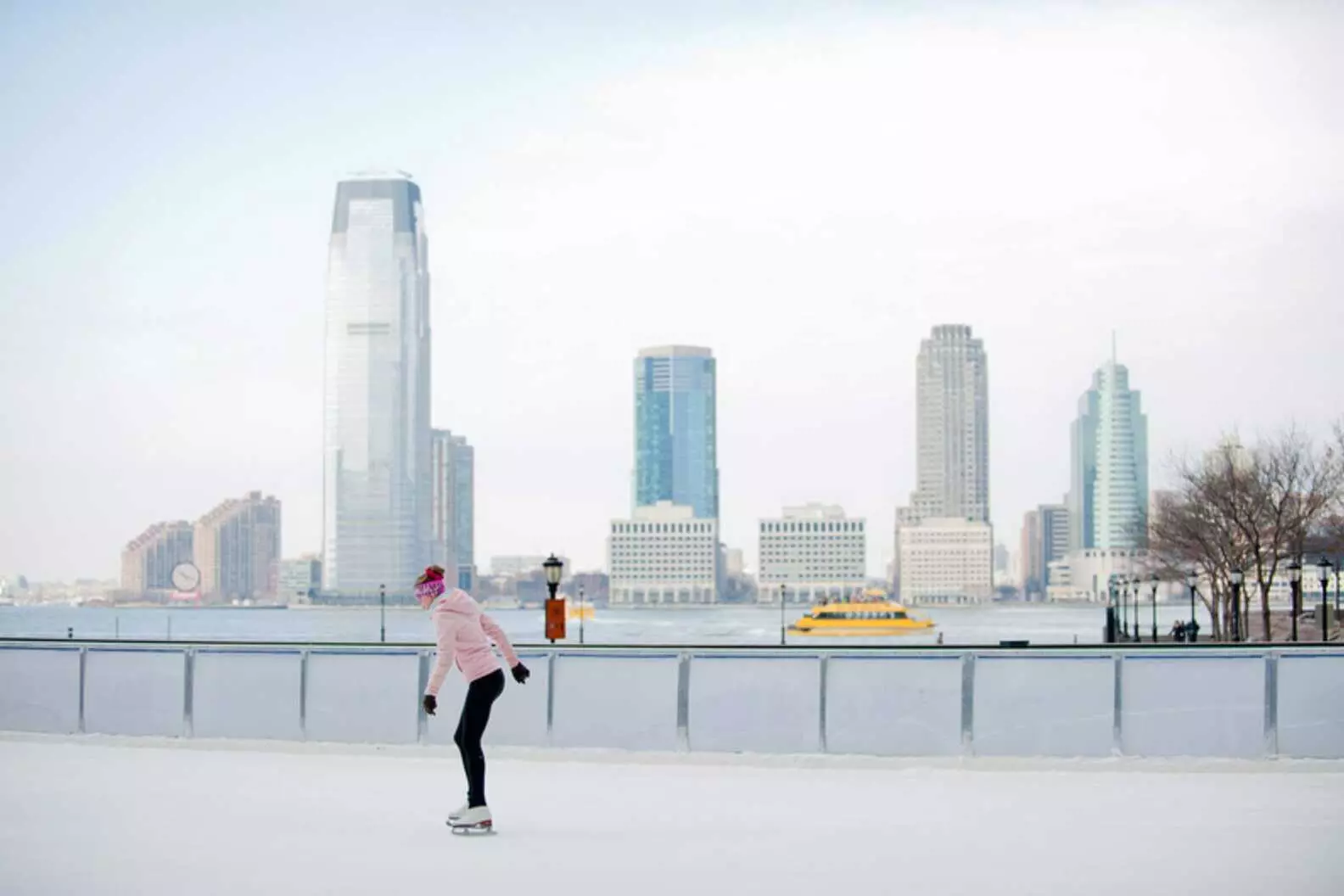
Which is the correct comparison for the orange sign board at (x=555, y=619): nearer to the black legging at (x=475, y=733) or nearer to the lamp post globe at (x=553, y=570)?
the lamp post globe at (x=553, y=570)

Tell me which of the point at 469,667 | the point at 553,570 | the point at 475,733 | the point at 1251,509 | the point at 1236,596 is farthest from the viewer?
the point at 1251,509

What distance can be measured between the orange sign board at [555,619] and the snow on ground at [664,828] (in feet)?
51.6

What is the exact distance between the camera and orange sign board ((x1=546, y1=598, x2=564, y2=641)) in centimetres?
3622

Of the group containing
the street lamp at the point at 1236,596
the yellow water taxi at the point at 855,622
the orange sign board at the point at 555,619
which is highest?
the orange sign board at the point at 555,619

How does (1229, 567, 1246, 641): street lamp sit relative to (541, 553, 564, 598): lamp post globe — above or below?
below

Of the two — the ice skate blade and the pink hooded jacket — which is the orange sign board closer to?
the pink hooded jacket

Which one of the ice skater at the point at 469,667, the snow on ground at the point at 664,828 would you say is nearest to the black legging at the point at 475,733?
the ice skater at the point at 469,667

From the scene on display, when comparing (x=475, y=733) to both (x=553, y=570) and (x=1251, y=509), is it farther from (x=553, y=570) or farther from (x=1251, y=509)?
(x=1251, y=509)

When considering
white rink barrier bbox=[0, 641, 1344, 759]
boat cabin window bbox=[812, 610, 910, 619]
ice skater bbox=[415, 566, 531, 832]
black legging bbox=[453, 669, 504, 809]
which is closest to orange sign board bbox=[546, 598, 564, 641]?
white rink barrier bbox=[0, 641, 1344, 759]

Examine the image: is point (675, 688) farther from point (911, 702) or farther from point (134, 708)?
point (134, 708)

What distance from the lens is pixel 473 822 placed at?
44.9 ft

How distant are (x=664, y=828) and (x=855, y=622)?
438 feet

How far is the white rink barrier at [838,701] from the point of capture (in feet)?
64.1

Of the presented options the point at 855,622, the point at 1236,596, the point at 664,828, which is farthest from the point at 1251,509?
the point at 664,828
